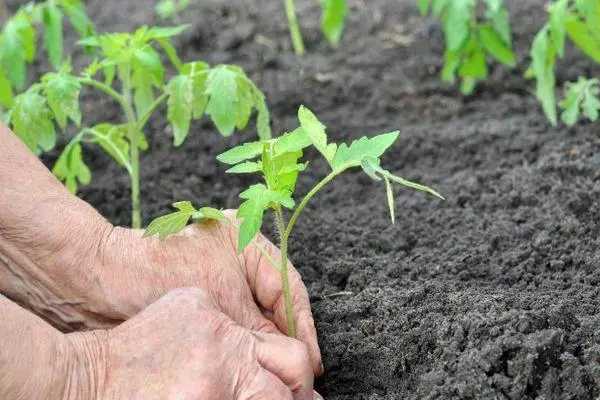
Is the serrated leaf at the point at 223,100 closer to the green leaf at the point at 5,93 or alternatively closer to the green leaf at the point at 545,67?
the green leaf at the point at 5,93

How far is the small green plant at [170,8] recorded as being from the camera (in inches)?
190

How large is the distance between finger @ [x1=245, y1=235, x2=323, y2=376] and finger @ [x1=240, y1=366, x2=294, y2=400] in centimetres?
25

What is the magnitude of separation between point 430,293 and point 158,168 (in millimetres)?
1494

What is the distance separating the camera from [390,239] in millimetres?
2844

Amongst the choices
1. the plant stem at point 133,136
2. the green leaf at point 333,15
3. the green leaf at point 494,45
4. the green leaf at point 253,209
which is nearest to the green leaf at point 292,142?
the green leaf at point 253,209

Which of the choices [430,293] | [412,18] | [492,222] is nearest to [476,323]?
[430,293]

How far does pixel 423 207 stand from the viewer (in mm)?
3035

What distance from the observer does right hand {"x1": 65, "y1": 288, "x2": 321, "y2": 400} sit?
6.58 feet

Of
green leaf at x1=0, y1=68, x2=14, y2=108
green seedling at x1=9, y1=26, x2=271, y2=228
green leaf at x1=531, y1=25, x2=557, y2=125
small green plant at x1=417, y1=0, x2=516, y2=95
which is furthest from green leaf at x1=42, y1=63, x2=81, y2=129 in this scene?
green leaf at x1=531, y1=25, x2=557, y2=125

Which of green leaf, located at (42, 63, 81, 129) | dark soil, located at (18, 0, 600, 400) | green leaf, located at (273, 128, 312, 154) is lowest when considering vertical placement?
dark soil, located at (18, 0, 600, 400)

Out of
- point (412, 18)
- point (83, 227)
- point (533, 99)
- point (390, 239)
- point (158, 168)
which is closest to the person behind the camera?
point (83, 227)

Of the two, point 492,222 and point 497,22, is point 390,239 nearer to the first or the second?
point 492,222

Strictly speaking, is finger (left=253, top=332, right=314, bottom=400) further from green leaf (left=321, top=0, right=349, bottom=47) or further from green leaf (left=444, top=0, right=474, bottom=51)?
green leaf (left=321, top=0, right=349, bottom=47)

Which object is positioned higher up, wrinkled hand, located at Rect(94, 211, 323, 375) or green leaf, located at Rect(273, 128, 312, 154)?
green leaf, located at Rect(273, 128, 312, 154)
